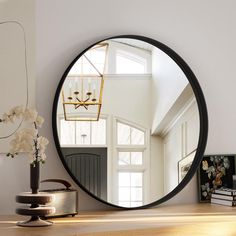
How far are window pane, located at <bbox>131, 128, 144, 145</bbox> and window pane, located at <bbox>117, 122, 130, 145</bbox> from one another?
0.09ft

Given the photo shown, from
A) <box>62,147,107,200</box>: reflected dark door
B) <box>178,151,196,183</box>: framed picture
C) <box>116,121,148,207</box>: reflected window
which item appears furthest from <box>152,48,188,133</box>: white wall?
<box>62,147,107,200</box>: reflected dark door

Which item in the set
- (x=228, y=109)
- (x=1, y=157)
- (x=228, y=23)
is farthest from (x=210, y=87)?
(x=1, y=157)

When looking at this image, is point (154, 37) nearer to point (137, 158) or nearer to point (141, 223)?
point (137, 158)

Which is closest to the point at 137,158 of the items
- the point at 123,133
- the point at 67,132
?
the point at 123,133

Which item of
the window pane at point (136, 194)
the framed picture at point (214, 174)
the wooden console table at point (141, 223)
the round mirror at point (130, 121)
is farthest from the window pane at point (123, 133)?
the framed picture at point (214, 174)

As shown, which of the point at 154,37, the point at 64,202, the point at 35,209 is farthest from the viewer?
the point at 154,37

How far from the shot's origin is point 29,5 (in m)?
2.45

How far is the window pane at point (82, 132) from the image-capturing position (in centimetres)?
241

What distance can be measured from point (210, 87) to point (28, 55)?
1.02m

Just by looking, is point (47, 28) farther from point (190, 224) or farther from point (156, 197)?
point (190, 224)

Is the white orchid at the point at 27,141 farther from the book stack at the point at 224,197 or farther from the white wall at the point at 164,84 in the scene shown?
Result: the book stack at the point at 224,197

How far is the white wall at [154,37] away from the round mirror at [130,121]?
8 centimetres

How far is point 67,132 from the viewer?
2.40 meters

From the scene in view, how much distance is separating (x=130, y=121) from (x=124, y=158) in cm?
20
